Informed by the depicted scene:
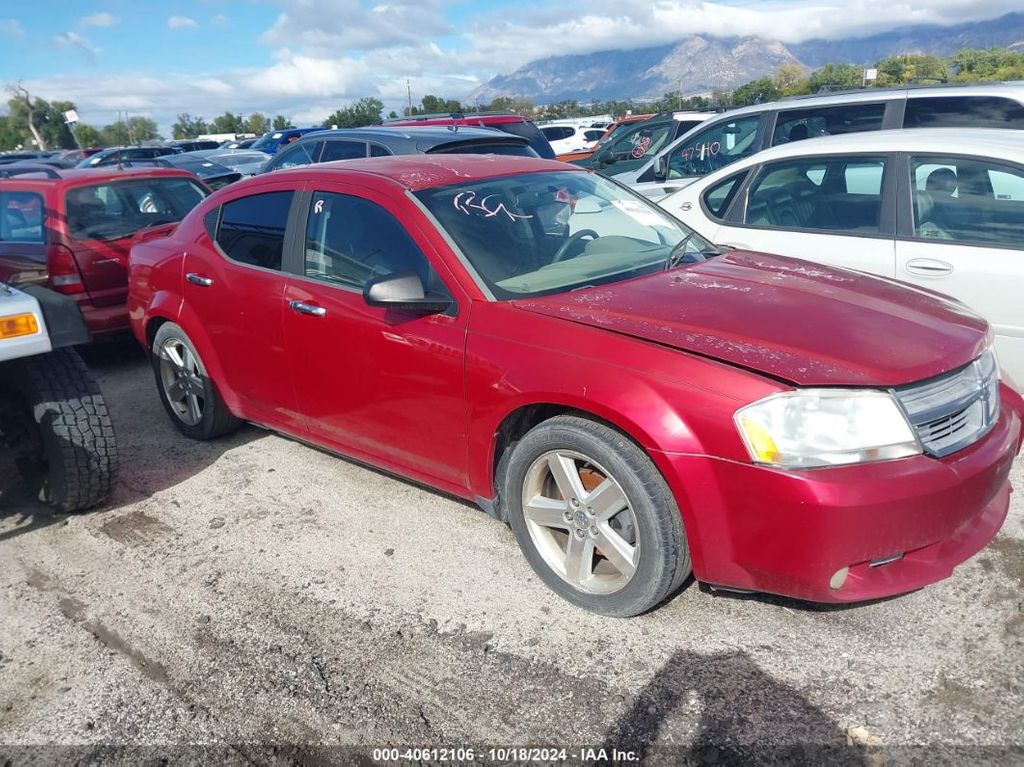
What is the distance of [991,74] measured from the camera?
944 inches

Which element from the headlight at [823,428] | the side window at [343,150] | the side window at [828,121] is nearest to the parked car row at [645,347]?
the headlight at [823,428]

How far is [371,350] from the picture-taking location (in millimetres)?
3557

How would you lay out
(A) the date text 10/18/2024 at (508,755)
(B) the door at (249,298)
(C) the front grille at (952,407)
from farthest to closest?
1. (B) the door at (249,298)
2. (C) the front grille at (952,407)
3. (A) the date text 10/18/2024 at (508,755)

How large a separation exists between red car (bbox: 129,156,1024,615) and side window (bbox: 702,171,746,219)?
1.47 m

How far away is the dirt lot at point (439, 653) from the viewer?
2480mm

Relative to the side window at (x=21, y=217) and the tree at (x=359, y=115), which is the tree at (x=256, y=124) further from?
the side window at (x=21, y=217)

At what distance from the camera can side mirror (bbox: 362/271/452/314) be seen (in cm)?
316

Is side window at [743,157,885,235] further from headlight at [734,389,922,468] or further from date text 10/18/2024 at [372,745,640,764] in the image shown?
date text 10/18/2024 at [372,745,640,764]

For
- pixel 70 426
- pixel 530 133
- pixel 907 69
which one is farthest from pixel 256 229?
pixel 907 69

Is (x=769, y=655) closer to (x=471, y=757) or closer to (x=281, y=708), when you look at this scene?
(x=471, y=757)

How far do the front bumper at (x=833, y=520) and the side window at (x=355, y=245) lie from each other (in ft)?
4.89

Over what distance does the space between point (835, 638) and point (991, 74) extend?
1063 inches

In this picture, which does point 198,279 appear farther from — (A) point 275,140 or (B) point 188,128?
(B) point 188,128

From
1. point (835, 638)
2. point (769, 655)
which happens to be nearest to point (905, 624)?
point (835, 638)
